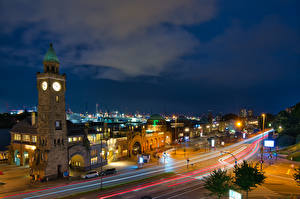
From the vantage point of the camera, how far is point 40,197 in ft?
121

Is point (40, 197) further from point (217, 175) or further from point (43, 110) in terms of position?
point (217, 175)

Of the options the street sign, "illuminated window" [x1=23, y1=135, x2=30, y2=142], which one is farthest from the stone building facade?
the street sign

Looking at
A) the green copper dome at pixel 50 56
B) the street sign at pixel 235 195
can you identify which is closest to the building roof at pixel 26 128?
the green copper dome at pixel 50 56

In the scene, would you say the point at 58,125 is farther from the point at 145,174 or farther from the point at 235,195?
the point at 235,195

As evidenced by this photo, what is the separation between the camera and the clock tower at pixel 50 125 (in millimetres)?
47625

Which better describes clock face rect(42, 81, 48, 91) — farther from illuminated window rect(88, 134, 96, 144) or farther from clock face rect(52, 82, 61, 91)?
illuminated window rect(88, 134, 96, 144)

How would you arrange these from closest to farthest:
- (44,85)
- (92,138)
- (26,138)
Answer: (44,85), (26,138), (92,138)

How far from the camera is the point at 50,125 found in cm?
4822

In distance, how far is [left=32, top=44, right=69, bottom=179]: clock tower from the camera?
156ft

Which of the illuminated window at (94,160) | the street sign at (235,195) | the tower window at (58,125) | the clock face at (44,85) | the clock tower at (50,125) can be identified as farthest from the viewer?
the illuminated window at (94,160)

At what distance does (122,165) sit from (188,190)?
90.6ft

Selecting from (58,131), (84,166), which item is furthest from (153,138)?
(58,131)

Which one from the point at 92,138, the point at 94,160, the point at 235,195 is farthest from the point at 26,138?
the point at 235,195

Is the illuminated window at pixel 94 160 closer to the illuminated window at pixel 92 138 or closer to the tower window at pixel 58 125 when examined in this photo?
the illuminated window at pixel 92 138
